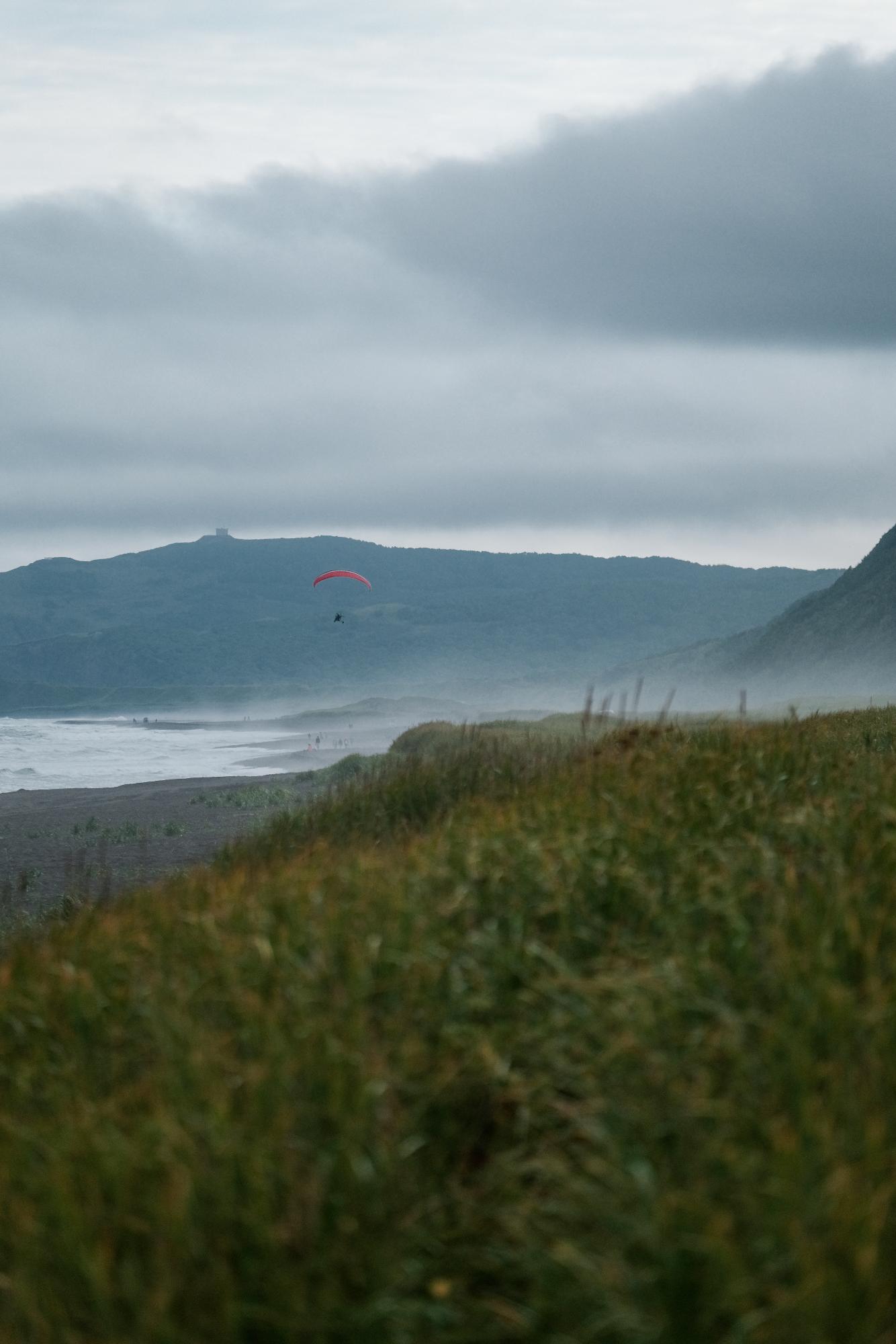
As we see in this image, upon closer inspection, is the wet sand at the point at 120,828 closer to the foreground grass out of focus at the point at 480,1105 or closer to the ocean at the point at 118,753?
the foreground grass out of focus at the point at 480,1105

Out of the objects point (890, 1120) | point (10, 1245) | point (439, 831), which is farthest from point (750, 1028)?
point (439, 831)

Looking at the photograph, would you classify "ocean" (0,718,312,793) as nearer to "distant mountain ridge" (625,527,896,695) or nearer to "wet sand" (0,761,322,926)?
"wet sand" (0,761,322,926)

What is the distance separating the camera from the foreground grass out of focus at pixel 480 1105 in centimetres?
311

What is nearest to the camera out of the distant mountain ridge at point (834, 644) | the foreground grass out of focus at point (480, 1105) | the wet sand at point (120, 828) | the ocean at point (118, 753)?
the foreground grass out of focus at point (480, 1105)

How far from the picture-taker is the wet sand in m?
16.8

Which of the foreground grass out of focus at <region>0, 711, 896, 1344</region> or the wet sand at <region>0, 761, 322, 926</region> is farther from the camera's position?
the wet sand at <region>0, 761, 322, 926</region>

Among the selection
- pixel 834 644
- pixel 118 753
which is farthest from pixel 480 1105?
pixel 834 644

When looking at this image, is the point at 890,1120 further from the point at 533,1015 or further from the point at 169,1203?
the point at 169,1203

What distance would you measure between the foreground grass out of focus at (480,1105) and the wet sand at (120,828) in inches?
119

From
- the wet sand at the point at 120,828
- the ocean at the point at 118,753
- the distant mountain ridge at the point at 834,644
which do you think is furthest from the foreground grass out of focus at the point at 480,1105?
the distant mountain ridge at the point at 834,644

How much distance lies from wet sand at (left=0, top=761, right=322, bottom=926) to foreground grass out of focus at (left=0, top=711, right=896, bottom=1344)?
119 inches

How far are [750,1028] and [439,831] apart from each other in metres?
3.30

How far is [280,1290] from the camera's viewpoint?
321 centimetres

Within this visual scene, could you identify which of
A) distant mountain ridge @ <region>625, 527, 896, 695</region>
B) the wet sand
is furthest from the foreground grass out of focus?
distant mountain ridge @ <region>625, 527, 896, 695</region>
